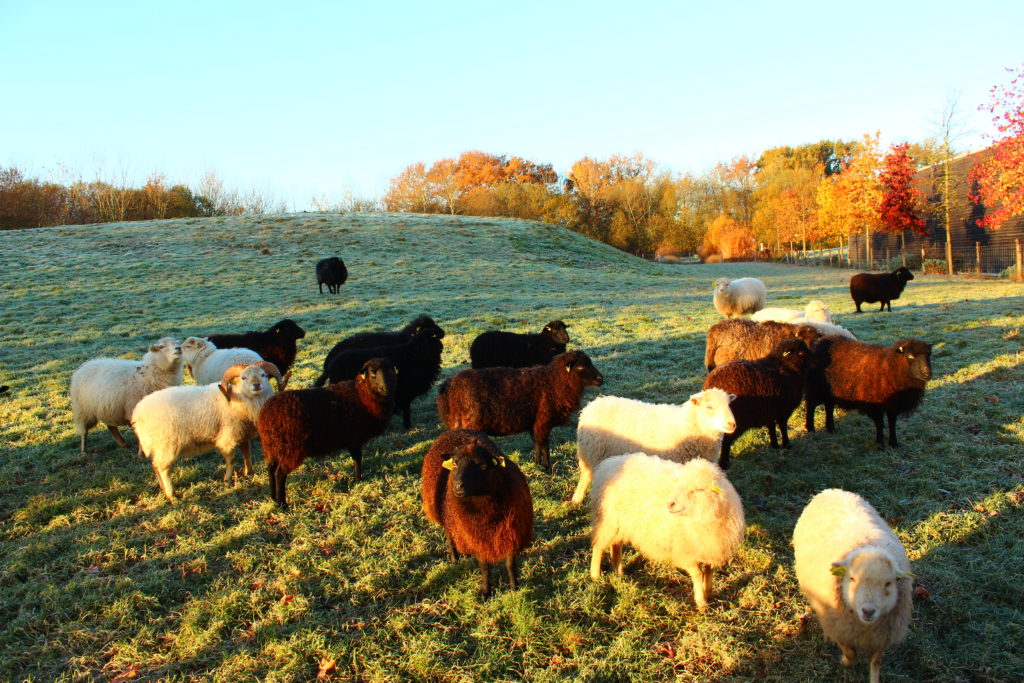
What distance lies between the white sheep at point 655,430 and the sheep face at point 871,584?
186cm

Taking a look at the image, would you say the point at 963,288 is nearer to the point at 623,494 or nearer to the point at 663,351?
the point at 663,351

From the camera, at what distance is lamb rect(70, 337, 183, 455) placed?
709 cm

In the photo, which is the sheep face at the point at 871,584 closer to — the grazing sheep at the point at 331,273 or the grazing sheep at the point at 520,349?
the grazing sheep at the point at 520,349

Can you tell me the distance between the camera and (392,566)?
4605 mm

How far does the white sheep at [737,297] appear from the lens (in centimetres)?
1598

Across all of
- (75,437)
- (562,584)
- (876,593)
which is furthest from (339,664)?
(75,437)

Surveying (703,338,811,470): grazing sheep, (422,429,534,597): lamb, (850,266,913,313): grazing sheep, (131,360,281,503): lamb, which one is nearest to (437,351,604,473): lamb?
(703,338,811,470): grazing sheep

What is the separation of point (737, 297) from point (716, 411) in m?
11.9

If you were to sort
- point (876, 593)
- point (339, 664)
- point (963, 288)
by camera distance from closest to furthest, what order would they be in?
point (876, 593) < point (339, 664) < point (963, 288)

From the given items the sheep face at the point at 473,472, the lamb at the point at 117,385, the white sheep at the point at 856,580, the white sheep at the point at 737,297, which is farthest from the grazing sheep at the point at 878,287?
the lamb at the point at 117,385

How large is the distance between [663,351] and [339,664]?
368 inches

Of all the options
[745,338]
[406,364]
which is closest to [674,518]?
[406,364]

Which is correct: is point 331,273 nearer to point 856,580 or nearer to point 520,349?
point 520,349

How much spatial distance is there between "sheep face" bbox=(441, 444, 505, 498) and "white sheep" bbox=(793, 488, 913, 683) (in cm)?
221
